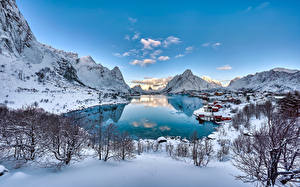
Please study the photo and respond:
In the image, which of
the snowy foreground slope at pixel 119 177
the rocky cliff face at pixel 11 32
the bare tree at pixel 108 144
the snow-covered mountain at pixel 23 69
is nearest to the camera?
the snowy foreground slope at pixel 119 177

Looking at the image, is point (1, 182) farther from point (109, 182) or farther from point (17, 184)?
point (109, 182)

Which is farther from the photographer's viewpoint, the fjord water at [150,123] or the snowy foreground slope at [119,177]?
the fjord water at [150,123]

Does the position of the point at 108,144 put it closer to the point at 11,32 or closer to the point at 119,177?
the point at 119,177

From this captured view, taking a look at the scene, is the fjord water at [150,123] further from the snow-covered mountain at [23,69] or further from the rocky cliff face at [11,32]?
the rocky cliff face at [11,32]

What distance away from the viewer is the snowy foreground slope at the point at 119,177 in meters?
6.44

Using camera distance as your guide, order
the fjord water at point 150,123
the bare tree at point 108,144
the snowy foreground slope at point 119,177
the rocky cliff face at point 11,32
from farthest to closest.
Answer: the rocky cliff face at point 11,32, the fjord water at point 150,123, the bare tree at point 108,144, the snowy foreground slope at point 119,177

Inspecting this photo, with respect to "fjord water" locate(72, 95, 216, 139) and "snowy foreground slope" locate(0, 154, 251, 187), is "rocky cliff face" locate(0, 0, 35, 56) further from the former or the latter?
"snowy foreground slope" locate(0, 154, 251, 187)

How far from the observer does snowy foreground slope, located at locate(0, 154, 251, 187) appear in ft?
21.1

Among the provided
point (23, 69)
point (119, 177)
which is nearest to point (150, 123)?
point (119, 177)

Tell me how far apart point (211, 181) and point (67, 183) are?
9.04m

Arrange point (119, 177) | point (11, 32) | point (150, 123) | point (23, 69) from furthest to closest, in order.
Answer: point (11, 32) → point (23, 69) → point (150, 123) → point (119, 177)

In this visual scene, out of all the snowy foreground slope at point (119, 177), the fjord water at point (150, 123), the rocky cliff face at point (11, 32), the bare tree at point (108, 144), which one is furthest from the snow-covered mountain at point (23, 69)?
the snowy foreground slope at point (119, 177)

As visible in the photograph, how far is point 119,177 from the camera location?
724 cm

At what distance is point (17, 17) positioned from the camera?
107 meters
